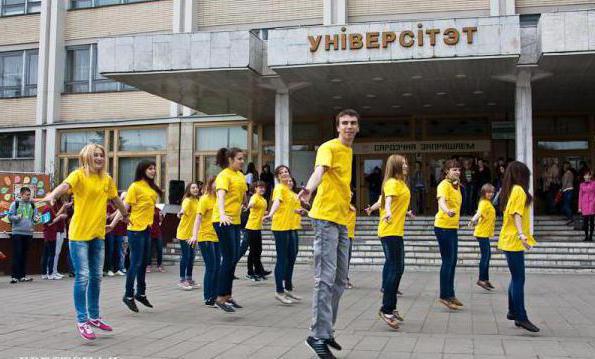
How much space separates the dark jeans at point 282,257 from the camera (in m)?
8.80

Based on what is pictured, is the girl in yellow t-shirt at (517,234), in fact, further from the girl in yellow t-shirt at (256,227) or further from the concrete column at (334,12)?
the concrete column at (334,12)

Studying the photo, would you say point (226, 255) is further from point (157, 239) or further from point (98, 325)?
point (157, 239)

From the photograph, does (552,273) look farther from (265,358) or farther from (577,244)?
(265,358)

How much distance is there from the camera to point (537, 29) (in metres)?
15.8

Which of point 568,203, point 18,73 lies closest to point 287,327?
point 568,203

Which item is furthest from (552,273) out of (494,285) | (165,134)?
(165,134)

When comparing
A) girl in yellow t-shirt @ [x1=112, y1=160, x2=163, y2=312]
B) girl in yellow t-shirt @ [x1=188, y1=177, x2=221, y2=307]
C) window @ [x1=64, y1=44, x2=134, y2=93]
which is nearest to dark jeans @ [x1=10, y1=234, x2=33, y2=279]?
girl in yellow t-shirt @ [x1=112, y1=160, x2=163, y2=312]

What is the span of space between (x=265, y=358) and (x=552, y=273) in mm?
10248

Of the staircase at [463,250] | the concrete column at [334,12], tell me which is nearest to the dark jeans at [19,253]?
the staircase at [463,250]

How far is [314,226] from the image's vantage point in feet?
18.0

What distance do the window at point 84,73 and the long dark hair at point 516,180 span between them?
22148 mm

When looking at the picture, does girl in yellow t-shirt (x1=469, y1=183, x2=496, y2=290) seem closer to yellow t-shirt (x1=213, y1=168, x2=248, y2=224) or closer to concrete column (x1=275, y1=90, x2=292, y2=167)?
yellow t-shirt (x1=213, y1=168, x2=248, y2=224)

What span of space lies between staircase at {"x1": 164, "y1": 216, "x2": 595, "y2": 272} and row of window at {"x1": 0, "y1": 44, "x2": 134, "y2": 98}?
12.3 meters

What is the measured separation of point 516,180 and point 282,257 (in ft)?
11.5
